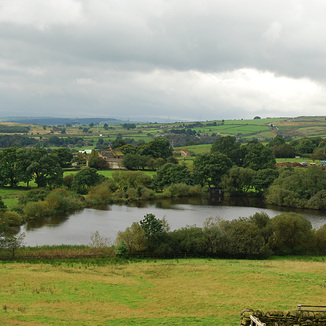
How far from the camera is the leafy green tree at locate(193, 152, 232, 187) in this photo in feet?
283

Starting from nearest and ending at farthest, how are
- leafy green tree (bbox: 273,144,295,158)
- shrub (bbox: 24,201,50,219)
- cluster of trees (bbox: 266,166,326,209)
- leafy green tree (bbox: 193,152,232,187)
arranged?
shrub (bbox: 24,201,50,219) < cluster of trees (bbox: 266,166,326,209) < leafy green tree (bbox: 193,152,232,187) < leafy green tree (bbox: 273,144,295,158)

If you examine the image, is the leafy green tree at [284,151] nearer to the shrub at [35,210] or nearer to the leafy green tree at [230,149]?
the leafy green tree at [230,149]

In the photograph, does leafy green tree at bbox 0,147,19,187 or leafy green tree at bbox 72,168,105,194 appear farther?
leafy green tree at bbox 0,147,19,187

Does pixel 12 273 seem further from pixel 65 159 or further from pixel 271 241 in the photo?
pixel 65 159

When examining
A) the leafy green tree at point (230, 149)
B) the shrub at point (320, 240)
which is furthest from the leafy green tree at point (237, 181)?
the shrub at point (320, 240)

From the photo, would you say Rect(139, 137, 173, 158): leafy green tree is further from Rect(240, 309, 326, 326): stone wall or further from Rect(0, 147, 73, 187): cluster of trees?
Rect(240, 309, 326, 326): stone wall

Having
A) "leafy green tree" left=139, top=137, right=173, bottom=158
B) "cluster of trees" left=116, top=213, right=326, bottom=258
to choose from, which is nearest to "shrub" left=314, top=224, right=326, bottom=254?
"cluster of trees" left=116, top=213, right=326, bottom=258

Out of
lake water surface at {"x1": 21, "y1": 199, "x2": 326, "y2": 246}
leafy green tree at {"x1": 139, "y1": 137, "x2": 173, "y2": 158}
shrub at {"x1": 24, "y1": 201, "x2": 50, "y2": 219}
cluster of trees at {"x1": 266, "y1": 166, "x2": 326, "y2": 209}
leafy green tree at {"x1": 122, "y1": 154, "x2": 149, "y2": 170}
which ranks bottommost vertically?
lake water surface at {"x1": 21, "y1": 199, "x2": 326, "y2": 246}

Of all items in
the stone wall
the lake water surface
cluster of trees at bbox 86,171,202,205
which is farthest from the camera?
cluster of trees at bbox 86,171,202,205

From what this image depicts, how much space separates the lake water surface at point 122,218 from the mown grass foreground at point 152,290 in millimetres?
12755

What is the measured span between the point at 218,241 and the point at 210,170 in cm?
4584

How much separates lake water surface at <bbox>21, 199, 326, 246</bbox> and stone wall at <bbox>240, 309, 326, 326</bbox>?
1255 inches

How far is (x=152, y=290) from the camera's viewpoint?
28.1 metres

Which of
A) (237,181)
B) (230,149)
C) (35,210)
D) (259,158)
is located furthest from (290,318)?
(230,149)
